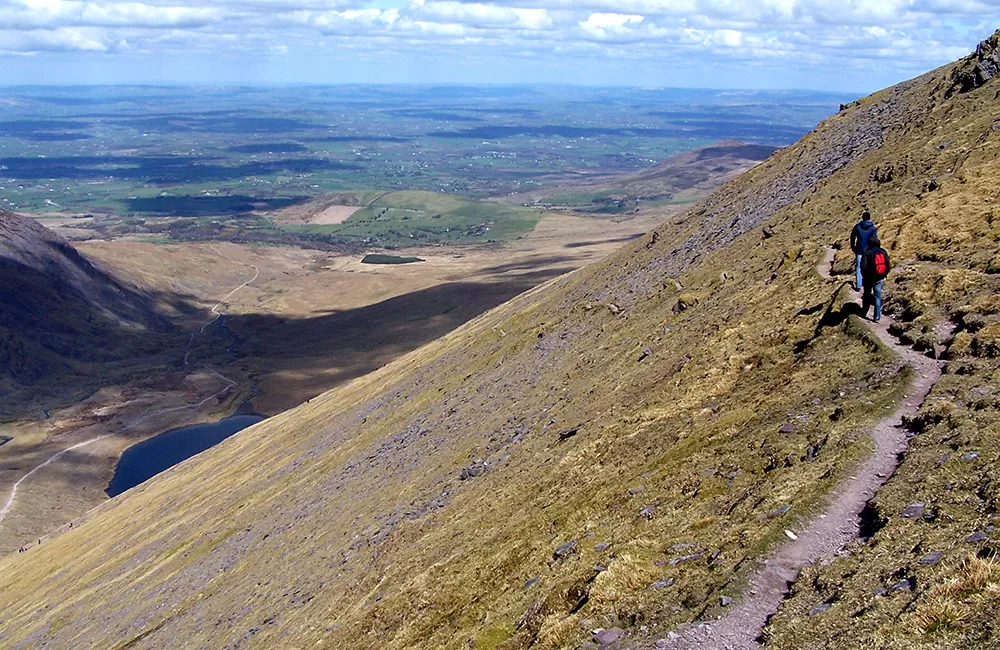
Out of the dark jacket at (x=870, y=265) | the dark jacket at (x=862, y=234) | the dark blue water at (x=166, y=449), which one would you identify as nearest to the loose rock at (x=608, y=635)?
the dark jacket at (x=870, y=265)

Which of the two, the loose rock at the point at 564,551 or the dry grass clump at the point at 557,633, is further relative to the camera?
the loose rock at the point at 564,551

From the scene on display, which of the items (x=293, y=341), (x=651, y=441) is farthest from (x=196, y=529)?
(x=293, y=341)

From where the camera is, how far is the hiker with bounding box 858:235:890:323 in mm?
27969

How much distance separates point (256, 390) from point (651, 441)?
14077 cm

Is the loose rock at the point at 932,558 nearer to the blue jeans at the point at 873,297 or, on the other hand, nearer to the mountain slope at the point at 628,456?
the mountain slope at the point at 628,456

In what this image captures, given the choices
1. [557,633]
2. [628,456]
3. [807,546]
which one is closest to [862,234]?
[628,456]

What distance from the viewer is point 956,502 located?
17.3 m

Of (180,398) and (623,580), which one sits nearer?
(623,580)

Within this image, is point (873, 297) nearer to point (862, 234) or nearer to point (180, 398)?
point (862, 234)

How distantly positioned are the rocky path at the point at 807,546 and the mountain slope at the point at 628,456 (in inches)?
16.8

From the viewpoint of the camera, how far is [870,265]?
2839 cm

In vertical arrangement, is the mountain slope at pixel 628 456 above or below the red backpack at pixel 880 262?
below

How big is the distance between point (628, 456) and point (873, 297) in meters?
10.4

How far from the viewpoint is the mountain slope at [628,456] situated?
19.6 metres
